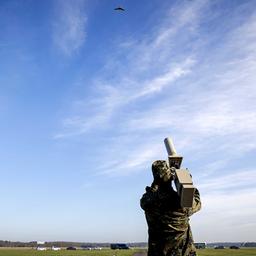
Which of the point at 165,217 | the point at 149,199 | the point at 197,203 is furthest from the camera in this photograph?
the point at 149,199

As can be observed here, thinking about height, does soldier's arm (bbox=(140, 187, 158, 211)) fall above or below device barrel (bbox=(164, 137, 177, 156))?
below

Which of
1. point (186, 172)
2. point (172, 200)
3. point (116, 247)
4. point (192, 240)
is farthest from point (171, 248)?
point (116, 247)

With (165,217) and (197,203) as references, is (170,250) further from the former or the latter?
(197,203)

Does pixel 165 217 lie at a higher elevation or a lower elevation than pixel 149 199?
lower

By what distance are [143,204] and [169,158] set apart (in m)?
0.83

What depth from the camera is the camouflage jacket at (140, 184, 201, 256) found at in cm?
632

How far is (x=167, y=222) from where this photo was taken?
6.36 metres

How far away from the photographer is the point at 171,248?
6.48 metres

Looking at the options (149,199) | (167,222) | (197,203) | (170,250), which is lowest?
(170,250)

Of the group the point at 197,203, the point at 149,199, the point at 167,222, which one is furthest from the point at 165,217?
the point at 197,203

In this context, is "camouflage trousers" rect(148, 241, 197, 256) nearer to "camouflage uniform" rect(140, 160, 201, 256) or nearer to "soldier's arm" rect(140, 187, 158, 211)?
"camouflage uniform" rect(140, 160, 201, 256)

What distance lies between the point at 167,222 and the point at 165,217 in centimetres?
8

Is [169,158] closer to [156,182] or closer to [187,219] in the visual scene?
[156,182]

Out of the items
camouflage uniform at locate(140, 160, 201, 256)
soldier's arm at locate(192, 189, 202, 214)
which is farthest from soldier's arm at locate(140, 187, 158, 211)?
soldier's arm at locate(192, 189, 202, 214)
